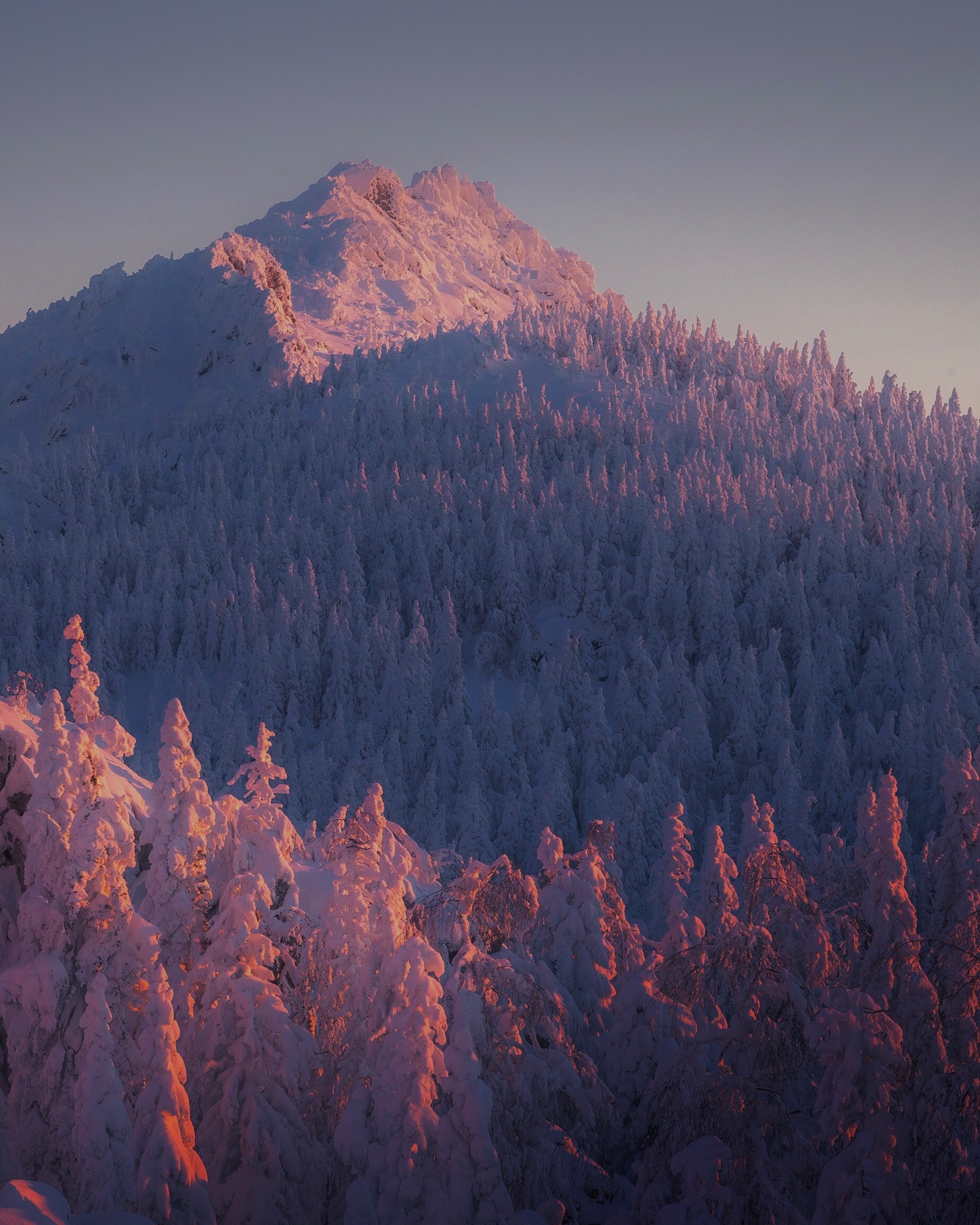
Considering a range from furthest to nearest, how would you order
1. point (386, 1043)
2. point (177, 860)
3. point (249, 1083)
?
point (177, 860)
point (249, 1083)
point (386, 1043)

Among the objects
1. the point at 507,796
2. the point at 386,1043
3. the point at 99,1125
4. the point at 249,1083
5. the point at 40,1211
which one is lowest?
the point at 507,796

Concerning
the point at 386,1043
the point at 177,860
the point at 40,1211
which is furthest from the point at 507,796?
the point at 40,1211

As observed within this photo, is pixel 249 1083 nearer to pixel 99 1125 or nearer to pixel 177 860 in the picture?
pixel 99 1125

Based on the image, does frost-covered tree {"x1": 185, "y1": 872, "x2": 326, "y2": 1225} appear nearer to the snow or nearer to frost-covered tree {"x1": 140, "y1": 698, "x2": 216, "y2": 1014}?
frost-covered tree {"x1": 140, "y1": 698, "x2": 216, "y2": 1014}

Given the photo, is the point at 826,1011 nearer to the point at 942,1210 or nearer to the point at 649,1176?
the point at 942,1210

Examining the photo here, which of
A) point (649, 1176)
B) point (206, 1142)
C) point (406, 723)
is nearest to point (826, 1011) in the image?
point (649, 1176)

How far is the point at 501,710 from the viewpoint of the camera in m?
96.2

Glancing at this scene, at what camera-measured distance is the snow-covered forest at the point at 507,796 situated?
13.4 m

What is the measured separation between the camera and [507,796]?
72062 millimetres

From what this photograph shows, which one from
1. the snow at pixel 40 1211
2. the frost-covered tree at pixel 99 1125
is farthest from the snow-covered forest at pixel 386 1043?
the snow at pixel 40 1211

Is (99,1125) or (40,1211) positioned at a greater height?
(40,1211)

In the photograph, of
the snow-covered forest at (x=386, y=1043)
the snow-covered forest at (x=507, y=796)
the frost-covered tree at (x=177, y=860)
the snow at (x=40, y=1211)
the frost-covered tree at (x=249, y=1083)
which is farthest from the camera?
the frost-covered tree at (x=177, y=860)

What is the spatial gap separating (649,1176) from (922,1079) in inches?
163

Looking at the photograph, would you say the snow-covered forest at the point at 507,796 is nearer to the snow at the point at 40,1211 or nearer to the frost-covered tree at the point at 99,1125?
the frost-covered tree at the point at 99,1125
